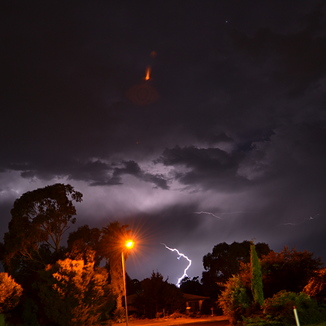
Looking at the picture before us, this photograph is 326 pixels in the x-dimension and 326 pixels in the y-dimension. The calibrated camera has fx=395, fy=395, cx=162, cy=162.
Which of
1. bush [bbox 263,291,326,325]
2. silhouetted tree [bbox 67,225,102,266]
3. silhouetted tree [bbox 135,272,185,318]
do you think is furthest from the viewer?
silhouetted tree [bbox 135,272,185,318]

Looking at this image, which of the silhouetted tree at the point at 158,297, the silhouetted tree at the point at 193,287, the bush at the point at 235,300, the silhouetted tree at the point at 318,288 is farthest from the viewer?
the silhouetted tree at the point at 193,287

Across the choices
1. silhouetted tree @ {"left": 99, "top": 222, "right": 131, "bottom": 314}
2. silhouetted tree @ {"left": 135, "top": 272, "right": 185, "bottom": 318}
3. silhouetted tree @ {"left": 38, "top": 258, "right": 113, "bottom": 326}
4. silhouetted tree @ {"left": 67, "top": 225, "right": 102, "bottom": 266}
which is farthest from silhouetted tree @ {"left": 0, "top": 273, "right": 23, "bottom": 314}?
silhouetted tree @ {"left": 135, "top": 272, "right": 185, "bottom": 318}

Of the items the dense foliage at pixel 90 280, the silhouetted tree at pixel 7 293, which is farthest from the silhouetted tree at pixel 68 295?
the silhouetted tree at pixel 7 293

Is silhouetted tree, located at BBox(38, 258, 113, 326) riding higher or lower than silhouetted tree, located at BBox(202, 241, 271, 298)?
lower

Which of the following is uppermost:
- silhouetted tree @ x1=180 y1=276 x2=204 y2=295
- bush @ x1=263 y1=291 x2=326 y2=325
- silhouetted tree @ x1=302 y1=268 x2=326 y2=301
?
silhouetted tree @ x1=180 y1=276 x2=204 y2=295

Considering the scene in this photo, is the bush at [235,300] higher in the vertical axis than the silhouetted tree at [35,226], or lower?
lower

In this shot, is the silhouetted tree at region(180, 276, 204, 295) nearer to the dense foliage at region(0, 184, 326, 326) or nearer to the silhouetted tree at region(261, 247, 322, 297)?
the dense foliage at region(0, 184, 326, 326)

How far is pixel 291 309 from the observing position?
83.5 feet

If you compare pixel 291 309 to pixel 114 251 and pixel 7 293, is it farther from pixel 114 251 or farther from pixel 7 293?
pixel 114 251

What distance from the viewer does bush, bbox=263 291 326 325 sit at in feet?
83.4

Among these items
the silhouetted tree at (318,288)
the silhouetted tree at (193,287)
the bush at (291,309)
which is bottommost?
the bush at (291,309)

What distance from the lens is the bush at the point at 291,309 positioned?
1001 inches

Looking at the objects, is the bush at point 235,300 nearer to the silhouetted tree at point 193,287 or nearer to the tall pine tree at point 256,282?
the tall pine tree at point 256,282

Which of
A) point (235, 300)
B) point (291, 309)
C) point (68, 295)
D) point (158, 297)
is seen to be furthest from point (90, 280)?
point (158, 297)
